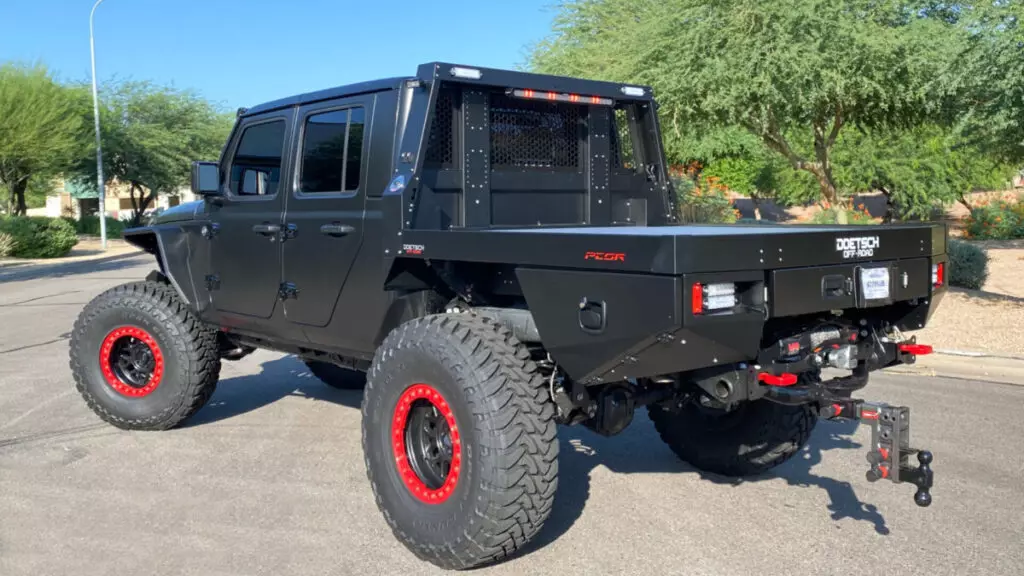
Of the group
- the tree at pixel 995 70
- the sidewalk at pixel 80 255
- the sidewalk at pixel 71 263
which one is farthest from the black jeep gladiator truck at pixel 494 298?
the sidewalk at pixel 80 255

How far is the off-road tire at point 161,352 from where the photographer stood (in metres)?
6.08

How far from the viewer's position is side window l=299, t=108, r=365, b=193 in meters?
5.02

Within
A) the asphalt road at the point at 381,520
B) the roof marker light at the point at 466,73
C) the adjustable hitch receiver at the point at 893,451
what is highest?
the roof marker light at the point at 466,73

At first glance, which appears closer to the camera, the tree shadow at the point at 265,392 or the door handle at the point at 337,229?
the door handle at the point at 337,229

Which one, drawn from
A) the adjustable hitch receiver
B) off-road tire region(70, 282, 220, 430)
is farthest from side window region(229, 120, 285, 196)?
the adjustable hitch receiver

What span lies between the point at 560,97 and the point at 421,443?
2.11m

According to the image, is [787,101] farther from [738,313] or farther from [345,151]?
[738,313]

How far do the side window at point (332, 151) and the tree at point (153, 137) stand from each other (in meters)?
40.3

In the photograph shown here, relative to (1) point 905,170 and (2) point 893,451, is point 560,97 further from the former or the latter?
(1) point 905,170

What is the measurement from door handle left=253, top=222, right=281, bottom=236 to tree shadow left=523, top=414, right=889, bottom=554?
216 centimetres

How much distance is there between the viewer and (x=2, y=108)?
2973 centimetres

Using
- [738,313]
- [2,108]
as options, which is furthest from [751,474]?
[2,108]

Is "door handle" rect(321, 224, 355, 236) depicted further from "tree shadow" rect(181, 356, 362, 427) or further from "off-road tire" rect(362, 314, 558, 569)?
"tree shadow" rect(181, 356, 362, 427)

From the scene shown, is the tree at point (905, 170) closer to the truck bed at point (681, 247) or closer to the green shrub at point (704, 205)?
the green shrub at point (704, 205)
